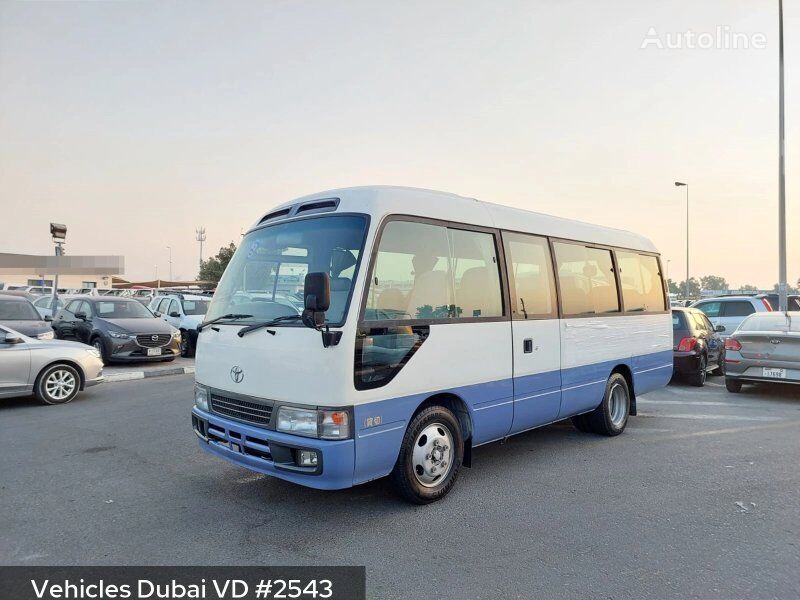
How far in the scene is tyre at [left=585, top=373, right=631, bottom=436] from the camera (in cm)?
684

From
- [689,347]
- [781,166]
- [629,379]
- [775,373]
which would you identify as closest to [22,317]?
[629,379]

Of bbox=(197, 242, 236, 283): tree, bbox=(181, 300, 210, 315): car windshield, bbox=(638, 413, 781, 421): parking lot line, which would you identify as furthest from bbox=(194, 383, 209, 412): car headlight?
bbox=(197, 242, 236, 283): tree

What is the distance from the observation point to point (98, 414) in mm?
7980

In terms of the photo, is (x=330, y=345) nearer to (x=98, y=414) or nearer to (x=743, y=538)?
(x=743, y=538)

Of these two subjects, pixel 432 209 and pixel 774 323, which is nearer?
pixel 432 209

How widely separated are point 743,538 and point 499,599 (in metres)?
2.13

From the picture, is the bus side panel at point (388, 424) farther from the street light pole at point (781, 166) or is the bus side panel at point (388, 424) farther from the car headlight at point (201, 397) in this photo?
the street light pole at point (781, 166)

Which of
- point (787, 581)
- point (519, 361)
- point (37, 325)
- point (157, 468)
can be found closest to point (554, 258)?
point (519, 361)

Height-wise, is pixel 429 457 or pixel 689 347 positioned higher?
pixel 689 347

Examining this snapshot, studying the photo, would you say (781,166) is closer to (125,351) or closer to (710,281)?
(125,351)

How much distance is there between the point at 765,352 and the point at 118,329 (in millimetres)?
13787

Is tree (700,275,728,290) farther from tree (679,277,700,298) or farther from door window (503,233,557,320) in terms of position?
door window (503,233,557,320)

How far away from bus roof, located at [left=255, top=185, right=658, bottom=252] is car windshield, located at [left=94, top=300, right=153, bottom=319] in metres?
10.3

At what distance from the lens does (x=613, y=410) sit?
279 inches
